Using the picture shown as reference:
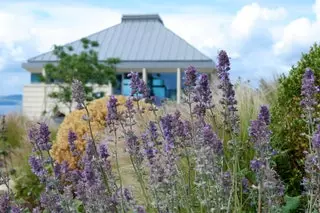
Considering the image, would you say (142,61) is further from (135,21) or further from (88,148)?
(88,148)

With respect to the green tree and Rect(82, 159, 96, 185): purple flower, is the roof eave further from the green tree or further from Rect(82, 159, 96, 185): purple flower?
Rect(82, 159, 96, 185): purple flower

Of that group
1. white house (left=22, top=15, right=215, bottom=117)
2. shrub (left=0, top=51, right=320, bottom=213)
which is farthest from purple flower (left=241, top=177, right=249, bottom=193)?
white house (left=22, top=15, right=215, bottom=117)

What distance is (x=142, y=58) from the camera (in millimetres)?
30969

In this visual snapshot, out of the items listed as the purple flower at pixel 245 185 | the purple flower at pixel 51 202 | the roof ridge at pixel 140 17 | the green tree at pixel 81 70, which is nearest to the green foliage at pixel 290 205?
the purple flower at pixel 245 185

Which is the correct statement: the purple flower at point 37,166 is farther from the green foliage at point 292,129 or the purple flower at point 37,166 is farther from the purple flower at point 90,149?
the green foliage at point 292,129

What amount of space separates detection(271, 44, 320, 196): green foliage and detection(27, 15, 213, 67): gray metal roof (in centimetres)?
2280

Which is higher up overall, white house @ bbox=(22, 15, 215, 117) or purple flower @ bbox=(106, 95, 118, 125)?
white house @ bbox=(22, 15, 215, 117)

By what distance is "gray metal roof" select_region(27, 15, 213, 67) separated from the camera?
101 feet

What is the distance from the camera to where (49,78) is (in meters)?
24.0

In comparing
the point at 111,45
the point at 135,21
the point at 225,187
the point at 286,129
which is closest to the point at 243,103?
the point at 286,129

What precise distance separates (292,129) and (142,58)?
25.0 meters

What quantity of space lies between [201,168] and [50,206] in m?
1.07

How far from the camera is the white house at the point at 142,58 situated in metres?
30.0

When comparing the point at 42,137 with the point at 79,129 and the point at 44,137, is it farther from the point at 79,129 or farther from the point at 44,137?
the point at 79,129
